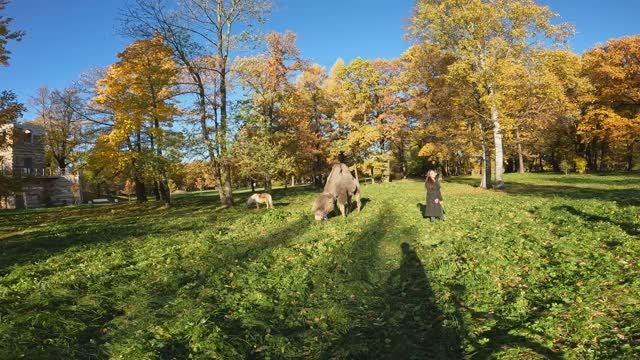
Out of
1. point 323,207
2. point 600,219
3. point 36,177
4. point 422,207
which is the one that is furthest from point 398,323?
point 36,177

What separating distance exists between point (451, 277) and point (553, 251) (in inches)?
126

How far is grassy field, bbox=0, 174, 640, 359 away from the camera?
272 inches

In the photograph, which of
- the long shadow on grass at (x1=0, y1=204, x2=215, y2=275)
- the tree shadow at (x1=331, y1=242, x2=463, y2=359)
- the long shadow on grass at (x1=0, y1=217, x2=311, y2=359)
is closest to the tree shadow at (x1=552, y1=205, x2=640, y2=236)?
the tree shadow at (x1=331, y1=242, x2=463, y2=359)

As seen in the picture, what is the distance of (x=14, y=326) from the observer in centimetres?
788

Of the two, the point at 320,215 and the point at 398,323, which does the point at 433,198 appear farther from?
the point at 398,323

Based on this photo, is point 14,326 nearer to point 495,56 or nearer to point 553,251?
point 553,251

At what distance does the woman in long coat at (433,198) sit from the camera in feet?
57.6

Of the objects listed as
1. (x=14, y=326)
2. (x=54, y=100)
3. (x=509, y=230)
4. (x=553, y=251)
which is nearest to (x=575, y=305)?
(x=553, y=251)

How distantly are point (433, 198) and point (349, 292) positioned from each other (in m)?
9.01

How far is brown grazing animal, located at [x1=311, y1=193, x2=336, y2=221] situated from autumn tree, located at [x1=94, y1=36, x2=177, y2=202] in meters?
15.1

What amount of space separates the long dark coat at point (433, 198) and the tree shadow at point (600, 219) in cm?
498

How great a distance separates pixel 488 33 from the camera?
29.8m

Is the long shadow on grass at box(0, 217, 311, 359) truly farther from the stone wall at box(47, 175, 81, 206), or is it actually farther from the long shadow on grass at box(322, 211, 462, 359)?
the stone wall at box(47, 175, 81, 206)

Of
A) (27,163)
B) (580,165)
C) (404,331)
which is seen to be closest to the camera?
(404,331)
